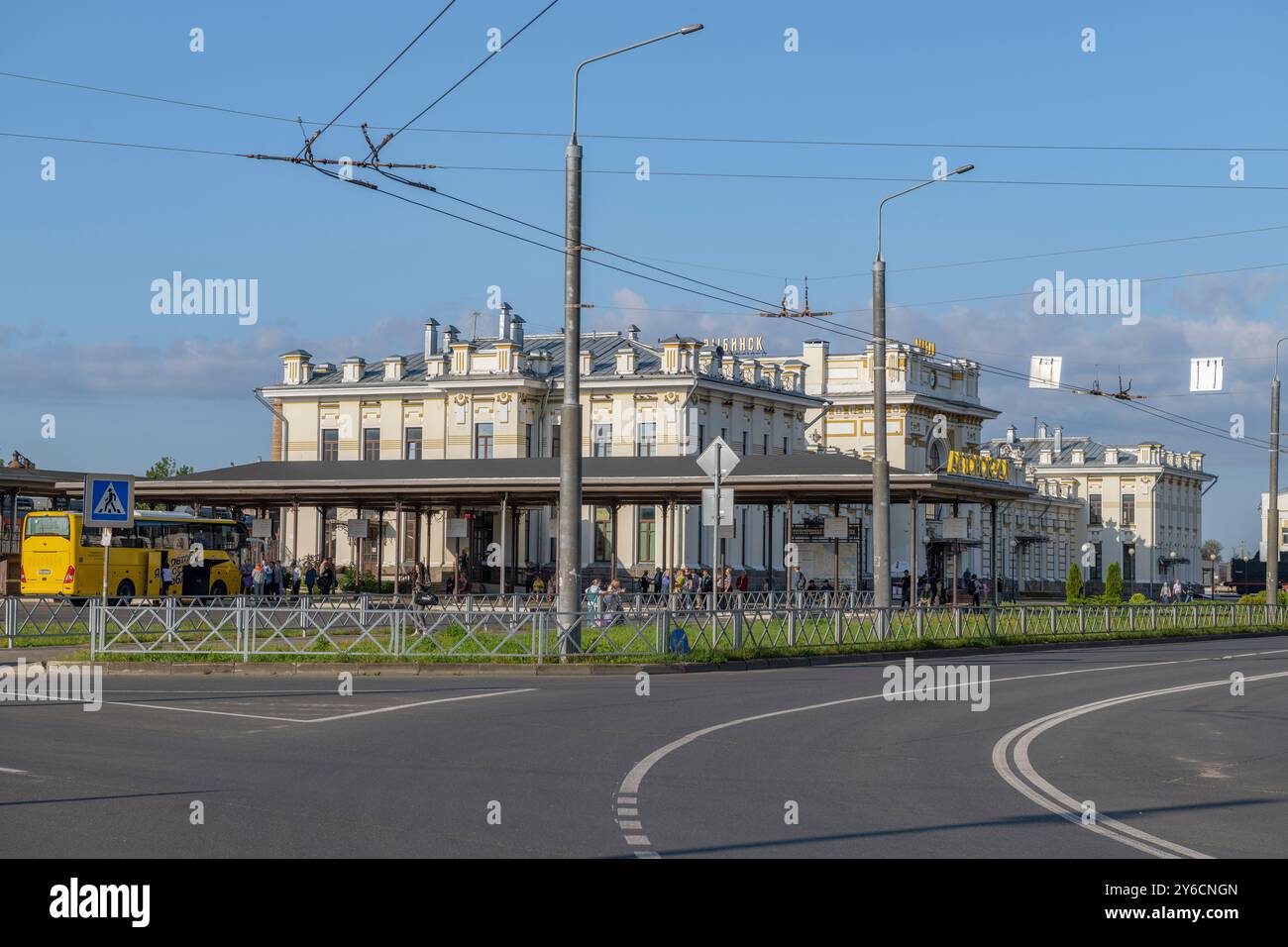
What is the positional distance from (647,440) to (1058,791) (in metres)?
59.8

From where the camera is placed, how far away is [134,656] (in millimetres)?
25719

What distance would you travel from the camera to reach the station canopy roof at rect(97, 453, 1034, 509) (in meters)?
44.8

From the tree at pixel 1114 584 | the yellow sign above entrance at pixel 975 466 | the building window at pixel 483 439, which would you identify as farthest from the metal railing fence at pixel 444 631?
the tree at pixel 1114 584

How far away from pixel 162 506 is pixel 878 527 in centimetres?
4561

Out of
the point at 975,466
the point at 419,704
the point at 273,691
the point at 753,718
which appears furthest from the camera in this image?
the point at 975,466

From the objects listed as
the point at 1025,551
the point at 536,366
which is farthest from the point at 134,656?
the point at 1025,551

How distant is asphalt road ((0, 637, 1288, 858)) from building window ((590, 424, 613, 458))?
1969 inches

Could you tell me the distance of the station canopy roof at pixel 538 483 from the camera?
44750mm

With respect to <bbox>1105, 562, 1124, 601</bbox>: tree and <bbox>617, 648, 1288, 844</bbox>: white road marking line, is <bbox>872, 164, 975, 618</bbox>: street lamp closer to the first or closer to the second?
<bbox>617, 648, 1288, 844</bbox>: white road marking line

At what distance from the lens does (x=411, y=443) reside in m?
74.4

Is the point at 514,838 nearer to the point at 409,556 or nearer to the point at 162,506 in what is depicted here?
the point at 162,506

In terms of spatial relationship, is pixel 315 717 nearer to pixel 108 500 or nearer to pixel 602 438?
pixel 108 500

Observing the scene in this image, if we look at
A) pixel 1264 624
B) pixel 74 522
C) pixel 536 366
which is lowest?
pixel 1264 624

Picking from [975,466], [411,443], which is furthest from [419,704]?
[411,443]
